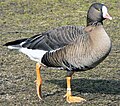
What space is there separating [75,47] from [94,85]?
1.32 m

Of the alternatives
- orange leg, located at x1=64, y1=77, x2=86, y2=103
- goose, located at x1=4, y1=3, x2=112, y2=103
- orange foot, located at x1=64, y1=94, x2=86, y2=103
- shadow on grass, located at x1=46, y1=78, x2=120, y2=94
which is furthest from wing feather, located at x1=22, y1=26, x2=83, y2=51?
shadow on grass, located at x1=46, y1=78, x2=120, y2=94

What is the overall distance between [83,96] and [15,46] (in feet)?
4.31

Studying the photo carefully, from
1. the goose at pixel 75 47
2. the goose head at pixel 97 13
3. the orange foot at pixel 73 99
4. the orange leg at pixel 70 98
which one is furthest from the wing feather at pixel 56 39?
the orange foot at pixel 73 99

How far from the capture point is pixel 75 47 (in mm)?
6465

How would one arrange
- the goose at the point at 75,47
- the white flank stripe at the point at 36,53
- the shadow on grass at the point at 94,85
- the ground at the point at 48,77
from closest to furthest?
the goose at the point at 75,47 → the white flank stripe at the point at 36,53 → the ground at the point at 48,77 → the shadow on grass at the point at 94,85

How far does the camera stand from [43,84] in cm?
757

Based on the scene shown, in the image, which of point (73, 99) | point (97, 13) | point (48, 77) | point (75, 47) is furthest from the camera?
point (48, 77)

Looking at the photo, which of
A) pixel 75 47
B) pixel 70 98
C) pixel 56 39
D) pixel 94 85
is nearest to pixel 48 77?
pixel 94 85

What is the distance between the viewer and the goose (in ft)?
21.1

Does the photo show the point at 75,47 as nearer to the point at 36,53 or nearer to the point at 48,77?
the point at 36,53

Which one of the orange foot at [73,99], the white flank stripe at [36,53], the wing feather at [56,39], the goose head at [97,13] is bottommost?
the orange foot at [73,99]

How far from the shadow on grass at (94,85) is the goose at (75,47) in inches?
22.0

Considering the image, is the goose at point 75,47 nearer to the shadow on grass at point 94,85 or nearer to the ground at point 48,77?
the ground at point 48,77

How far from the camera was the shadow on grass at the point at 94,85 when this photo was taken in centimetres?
734
